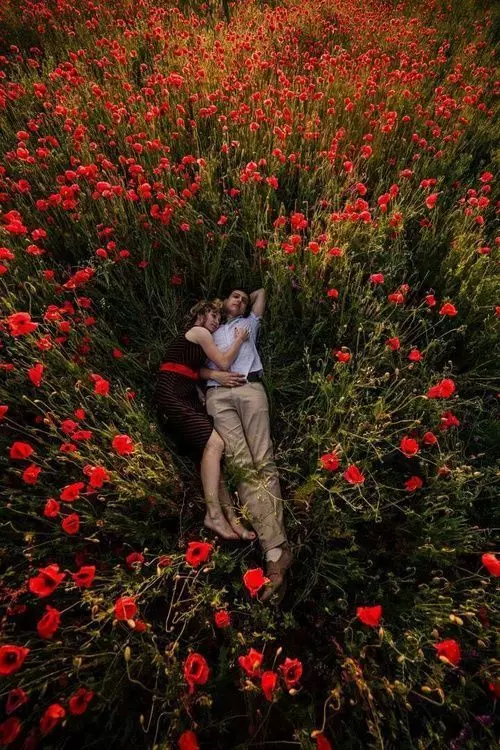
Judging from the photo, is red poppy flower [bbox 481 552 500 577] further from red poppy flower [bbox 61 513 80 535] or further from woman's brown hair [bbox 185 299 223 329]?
woman's brown hair [bbox 185 299 223 329]

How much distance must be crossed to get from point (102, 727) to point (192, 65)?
17.2 ft

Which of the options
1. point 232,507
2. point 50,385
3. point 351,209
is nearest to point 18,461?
point 50,385

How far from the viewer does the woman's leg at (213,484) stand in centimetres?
198

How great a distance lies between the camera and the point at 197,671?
1.31 m

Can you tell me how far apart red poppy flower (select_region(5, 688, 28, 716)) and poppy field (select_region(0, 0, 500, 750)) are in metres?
0.02

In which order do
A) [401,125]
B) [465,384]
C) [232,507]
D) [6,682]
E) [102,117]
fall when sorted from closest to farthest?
[6,682] < [232,507] < [465,384] < [102,117] < [401,125]

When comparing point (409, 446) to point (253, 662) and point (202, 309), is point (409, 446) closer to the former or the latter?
point (253, 662)

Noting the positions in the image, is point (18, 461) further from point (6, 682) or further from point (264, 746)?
point (264, 746)

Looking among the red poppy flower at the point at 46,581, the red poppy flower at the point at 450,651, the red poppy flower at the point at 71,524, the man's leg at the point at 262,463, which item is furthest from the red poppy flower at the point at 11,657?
the red poppy flower at the point at 450,651

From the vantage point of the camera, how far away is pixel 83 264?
292 centimetres

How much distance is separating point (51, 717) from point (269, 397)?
1790mm

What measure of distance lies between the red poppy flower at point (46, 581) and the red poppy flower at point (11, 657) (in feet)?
0.50

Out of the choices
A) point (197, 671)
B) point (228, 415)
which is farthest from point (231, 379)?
point (197, 671)

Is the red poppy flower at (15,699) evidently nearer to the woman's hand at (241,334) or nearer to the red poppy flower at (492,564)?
the red poppy flower at (492,564)
